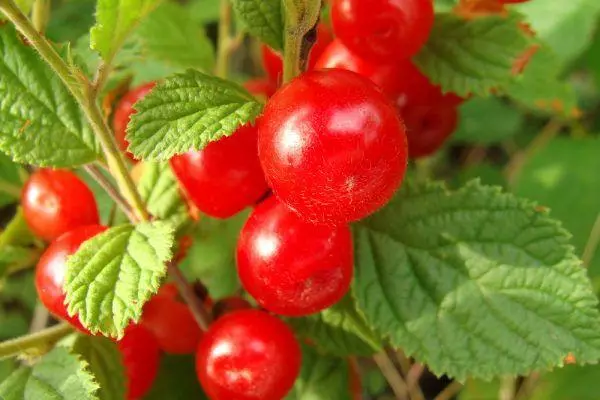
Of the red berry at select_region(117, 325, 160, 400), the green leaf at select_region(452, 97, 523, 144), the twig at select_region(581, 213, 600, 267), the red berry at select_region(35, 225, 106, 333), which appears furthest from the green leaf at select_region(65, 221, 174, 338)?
the green leaf at select_region(452, 97, 523, 144)

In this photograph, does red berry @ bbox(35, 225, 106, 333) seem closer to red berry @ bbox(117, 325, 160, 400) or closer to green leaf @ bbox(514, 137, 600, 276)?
red berry @ bbox(117, 325, 160, 400)

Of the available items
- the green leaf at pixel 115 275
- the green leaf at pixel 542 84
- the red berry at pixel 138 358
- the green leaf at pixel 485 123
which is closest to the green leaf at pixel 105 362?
the red berry at pixel 138 358

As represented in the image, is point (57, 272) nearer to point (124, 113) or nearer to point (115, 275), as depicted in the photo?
point (115, 275)

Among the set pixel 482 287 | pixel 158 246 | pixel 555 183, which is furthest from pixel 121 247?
pixel 555 183

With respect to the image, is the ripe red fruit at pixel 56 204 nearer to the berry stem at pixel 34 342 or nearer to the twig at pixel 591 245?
the berry stem at pixel 34 342

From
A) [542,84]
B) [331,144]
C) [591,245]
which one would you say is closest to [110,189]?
[331,144]
